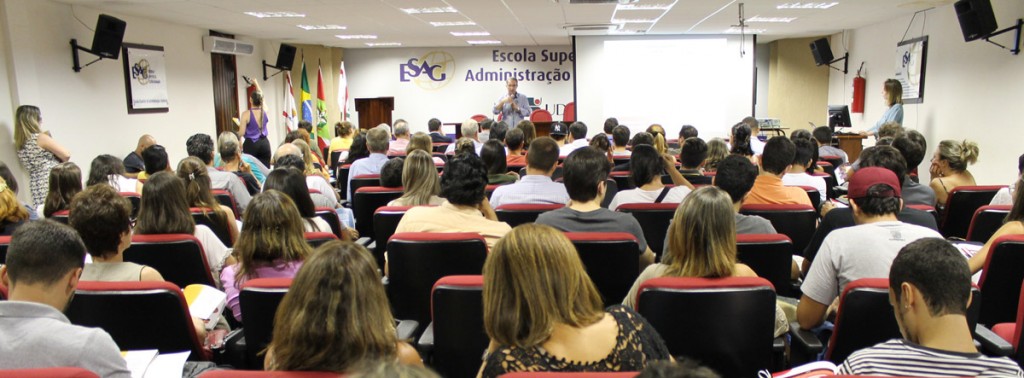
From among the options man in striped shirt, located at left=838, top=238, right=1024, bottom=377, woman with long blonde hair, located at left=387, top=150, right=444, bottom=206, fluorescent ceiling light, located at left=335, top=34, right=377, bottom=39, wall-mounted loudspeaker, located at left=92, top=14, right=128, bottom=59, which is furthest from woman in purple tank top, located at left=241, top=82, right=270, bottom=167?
man in striped shirt, located at left=838, top=238, right=1024, bottom=377

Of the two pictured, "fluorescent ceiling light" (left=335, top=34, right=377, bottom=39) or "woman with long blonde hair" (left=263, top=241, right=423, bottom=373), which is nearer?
"woman with long blonde hair" (left=263, top=241, right=423, bottom=373)

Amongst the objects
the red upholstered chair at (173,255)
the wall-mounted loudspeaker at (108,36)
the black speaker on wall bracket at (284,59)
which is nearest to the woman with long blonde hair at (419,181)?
the red upholstered chair at (173,255)

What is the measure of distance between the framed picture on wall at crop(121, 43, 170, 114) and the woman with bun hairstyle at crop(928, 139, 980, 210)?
9.22 metres

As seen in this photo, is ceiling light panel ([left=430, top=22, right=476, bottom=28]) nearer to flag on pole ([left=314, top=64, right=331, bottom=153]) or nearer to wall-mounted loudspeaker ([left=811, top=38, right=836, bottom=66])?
flag on pole ([left=314, top=64, right=331, bottom=153])

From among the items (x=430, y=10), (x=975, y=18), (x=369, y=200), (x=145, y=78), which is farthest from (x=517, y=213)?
(x=145, y=78)

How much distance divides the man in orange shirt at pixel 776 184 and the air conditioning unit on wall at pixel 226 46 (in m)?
9.64

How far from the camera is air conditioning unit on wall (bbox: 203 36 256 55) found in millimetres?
11062

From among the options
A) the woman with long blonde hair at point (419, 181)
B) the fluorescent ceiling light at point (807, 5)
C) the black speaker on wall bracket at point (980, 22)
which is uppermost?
the fluorescent ceiling light at point (807, 5)

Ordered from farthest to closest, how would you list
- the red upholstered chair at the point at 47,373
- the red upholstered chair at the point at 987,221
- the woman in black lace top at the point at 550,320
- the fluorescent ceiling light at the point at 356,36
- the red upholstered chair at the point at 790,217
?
the fluorescent ceiling light at the point at 356,36
the red upholstered chair at the point at 790,217
the red upholstered chair at the point at 987,221
the woman in black lace top at the point at 550,320
the red upholstered chair at the point at 47,373

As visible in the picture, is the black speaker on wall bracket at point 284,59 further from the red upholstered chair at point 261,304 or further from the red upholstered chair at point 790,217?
the red upholstered chair at point 261,304

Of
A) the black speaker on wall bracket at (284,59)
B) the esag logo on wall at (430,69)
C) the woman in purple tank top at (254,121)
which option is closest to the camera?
the woman in purple tank top at (254,121)

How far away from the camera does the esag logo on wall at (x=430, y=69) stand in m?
17.0

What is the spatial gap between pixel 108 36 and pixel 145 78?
56.5 inches

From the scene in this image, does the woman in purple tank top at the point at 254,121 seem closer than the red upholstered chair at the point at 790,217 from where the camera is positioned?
No
